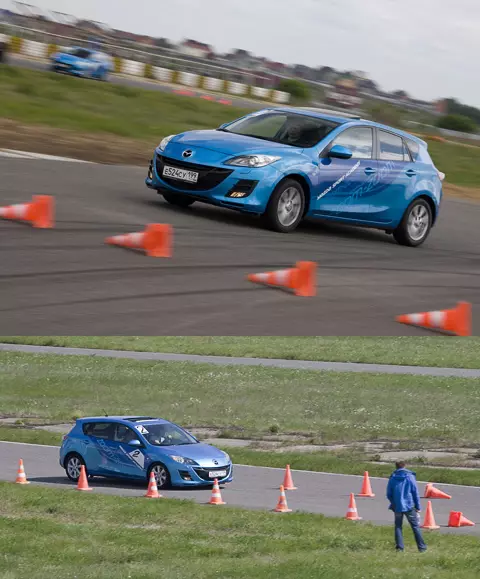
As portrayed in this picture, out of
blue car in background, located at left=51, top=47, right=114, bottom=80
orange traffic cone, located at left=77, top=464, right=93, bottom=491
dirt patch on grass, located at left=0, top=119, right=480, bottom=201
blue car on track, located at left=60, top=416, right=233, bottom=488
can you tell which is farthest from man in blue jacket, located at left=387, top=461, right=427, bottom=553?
blue car in background, located at left=51, top=47, right=114, bottom=80

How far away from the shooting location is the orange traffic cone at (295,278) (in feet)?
34.2

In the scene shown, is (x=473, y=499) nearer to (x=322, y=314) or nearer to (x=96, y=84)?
(x=322, y=314)

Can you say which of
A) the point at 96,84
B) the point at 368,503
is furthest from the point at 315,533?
the point at 96,84

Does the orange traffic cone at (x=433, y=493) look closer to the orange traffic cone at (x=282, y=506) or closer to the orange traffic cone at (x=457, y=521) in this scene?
the orange traffic cone at (x=457, y=521)

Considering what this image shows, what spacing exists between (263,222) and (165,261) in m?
2.99

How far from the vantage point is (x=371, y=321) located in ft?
32.9

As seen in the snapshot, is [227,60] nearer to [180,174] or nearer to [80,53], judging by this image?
[80,53]

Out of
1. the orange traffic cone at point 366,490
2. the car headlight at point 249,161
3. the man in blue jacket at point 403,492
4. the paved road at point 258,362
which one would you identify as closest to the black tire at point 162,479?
the orange traffic cone at point 366,490

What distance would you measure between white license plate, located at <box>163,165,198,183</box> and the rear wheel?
40.7 feet

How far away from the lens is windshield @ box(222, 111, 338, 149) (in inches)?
533

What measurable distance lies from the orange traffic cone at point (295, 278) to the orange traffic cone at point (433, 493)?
41.0 ft

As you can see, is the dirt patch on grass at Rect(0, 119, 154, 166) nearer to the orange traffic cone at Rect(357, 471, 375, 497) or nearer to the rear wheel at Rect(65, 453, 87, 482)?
the rear wheel at Rect(65, 453, 87, 482)

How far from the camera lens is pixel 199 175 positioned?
41.2ft

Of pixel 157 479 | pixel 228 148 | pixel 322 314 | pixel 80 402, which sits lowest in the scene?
pixel 80 402
